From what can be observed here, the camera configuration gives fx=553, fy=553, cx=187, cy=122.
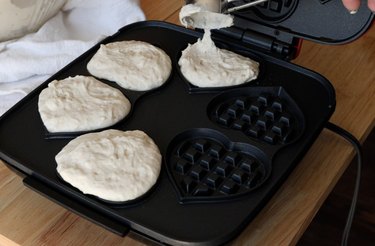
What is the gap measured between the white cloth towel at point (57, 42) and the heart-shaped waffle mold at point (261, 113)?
11.4 inches

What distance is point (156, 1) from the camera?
109 cm

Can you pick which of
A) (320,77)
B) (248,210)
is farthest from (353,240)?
(248,210)

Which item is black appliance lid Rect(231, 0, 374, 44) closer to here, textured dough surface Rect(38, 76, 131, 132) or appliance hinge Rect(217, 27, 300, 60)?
appliance hinge Rect(217, 27, 300, 60)

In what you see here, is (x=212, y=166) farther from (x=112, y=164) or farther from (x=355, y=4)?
(x=355, y=4)

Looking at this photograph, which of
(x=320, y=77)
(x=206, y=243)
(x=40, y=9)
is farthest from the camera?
(x=40, y=9)

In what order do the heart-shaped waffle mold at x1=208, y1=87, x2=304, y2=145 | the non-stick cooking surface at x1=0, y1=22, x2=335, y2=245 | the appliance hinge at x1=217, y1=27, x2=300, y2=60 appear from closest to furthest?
the non-stick cooking surface at x1=0, y1=22, x2=335, y2=245 < the heart-shaped waffle mold at x1=208, y1=87, x2=304, y2=145 < the appliance hinge at x1=217, y1=27, x2=300, y2=60

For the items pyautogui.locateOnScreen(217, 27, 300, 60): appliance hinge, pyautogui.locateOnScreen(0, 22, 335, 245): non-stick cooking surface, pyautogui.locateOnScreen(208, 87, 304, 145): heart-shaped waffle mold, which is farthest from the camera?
pyautogui.locateOnScreen(217, 27, 300, 60): appliance hinge

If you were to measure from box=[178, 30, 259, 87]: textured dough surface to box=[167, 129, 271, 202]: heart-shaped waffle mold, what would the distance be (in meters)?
0.09

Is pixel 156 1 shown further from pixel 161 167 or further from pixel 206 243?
pixel 206 243

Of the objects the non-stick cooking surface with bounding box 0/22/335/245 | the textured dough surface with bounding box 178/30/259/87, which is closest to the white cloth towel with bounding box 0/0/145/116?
the non-stick cooking surface with bounding box 0/22/335/245

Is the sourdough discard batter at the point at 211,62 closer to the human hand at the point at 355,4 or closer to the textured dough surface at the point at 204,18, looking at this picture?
the textured dough surface at the point at 204,18

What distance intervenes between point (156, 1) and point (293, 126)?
482 millimetres

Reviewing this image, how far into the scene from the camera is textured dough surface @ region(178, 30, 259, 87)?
776 mm

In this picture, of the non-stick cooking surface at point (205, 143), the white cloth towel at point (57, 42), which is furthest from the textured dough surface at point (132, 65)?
the white cloth towel at point (57, 42)
